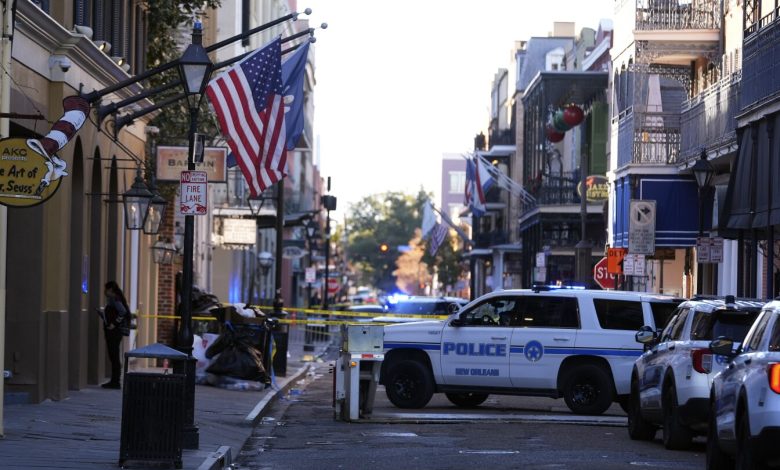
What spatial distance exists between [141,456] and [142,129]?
55.8ft

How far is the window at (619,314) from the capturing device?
2389 cm

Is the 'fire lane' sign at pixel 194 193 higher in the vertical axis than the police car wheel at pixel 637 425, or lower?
higher

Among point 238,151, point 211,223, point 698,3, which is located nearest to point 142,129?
→ point 238,151

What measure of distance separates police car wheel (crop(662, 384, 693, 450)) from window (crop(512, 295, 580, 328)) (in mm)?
6397

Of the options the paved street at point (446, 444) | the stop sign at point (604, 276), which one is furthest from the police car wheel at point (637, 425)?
the stop sign at point (604, 276)

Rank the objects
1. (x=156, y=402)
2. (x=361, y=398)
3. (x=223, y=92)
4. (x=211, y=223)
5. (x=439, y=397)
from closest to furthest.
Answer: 1. (x=156, y=402)
2. (x=361, y=398)
3. (x=223, y=92)
4. (x=439, y=397)
5. (x=211, y=223)

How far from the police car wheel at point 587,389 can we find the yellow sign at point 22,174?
10953 mm

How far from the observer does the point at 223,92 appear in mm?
24031

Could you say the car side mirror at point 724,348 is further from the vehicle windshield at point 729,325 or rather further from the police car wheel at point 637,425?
the police car wheel at point 637,425

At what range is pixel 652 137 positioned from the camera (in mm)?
40500

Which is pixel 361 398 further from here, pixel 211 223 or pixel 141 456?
pixel 211 223

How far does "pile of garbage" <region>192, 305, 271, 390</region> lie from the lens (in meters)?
27.8

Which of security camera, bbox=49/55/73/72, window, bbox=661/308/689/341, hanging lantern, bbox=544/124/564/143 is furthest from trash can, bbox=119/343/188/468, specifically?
hanging lantern, bbox=544/124/564/143

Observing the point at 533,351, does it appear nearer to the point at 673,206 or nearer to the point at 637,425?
the point at 637,425
